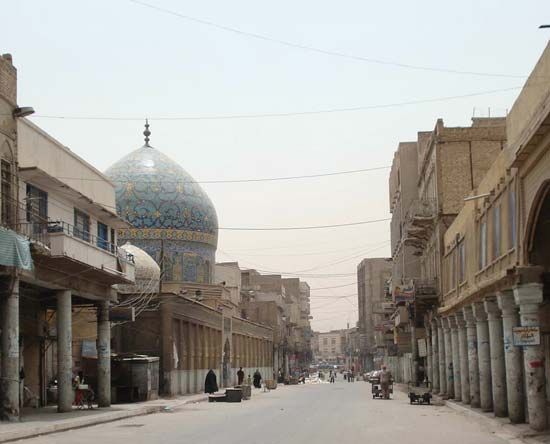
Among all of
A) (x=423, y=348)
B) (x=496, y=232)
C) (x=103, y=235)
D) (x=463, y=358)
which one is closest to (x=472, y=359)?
(x=463, y=358)

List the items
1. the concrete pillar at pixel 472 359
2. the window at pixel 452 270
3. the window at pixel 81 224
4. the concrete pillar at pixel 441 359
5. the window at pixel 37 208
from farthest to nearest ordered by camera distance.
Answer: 1. the concrete pillar at pixel 441 359
2. the window at pixel 452 270
3. the window at pixel 81 224
4. the concrete pillar at pixel 472 359
5. the window at pixel 37 208

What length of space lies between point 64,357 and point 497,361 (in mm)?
12692

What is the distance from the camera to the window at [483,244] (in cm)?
2559

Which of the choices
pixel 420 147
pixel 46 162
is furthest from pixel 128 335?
pixel 420 147

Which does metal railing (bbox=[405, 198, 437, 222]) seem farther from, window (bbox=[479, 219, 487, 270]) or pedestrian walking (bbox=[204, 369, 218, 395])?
window (bbox=[479, 219, 487, 270])

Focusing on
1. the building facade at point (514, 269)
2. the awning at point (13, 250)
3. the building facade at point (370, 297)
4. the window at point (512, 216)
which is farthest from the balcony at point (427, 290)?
the building facade at point (370, 297)

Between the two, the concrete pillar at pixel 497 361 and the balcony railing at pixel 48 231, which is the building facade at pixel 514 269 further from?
the balcony railing at pixel 48 231

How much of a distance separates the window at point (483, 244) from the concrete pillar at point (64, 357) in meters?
12.5

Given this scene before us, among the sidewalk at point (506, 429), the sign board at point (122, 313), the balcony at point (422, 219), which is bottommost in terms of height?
the sidewalk at point (506, 429)

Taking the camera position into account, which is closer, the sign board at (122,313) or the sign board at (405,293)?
the sign board at (122,313)

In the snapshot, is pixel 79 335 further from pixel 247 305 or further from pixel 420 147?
pixel 247 305

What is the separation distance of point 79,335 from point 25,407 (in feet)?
16.7

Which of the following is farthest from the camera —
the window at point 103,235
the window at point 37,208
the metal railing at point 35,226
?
the window at point 103,235

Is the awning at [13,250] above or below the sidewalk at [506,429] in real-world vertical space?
above
